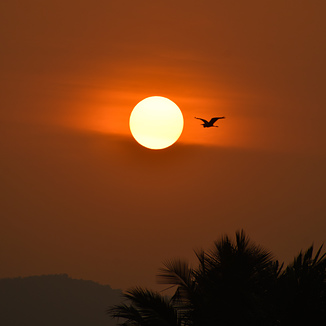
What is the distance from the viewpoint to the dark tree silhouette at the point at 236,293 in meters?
14.8

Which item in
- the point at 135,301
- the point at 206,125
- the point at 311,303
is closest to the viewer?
the point at 311,303

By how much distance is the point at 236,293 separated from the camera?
50.1ft

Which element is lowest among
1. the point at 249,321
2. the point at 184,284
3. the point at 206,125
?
the point at 249,321

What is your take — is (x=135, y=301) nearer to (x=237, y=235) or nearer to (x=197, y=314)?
(x=197, y=314)

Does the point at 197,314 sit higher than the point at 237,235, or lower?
lower

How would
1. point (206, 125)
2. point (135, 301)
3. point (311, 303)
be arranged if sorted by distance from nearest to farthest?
point (311, 303), point (135, 301), point (206, 125)

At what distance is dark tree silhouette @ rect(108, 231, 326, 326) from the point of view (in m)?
14.8

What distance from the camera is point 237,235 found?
619 inches

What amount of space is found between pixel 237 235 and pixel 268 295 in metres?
1.36

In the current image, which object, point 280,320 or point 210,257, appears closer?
point 280,320

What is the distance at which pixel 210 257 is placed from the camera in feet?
52.4

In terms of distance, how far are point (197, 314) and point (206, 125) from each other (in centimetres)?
1533

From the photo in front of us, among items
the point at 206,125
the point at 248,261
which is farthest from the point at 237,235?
the point at 206,125

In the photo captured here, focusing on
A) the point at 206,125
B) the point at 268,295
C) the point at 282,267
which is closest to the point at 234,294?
the point at 268,295
